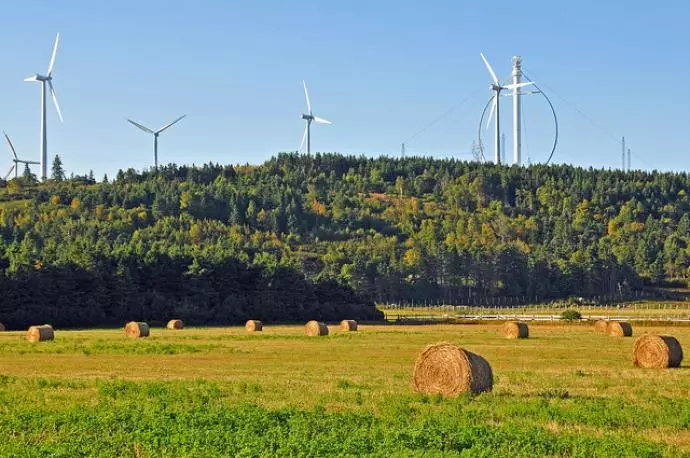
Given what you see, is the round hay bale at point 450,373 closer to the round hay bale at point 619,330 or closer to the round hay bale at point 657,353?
the round hay bale at point 657,353

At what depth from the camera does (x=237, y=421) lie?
22.8 m

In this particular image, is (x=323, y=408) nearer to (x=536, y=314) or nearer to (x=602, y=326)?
(x=602, y=326)

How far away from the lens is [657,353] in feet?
136

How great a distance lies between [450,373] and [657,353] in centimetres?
1361

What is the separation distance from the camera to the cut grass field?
20.3 meters

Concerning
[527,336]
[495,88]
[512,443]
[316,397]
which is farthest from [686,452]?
[495,88]

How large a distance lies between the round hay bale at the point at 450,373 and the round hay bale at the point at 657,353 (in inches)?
478

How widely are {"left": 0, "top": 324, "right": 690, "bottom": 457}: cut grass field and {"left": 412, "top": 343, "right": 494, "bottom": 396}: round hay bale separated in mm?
709

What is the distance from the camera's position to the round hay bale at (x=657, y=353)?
41188 mm

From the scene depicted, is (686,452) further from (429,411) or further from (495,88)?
(495,88)

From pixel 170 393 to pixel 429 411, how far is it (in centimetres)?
718

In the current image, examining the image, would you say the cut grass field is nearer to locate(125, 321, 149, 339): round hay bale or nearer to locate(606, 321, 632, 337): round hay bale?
locate(125, 321, 149, 339): round hay bale

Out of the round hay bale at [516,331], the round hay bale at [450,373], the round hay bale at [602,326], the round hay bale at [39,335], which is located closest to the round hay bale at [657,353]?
the round hay bale at [450,373]

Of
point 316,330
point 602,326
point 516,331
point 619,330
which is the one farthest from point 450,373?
point 602,326
